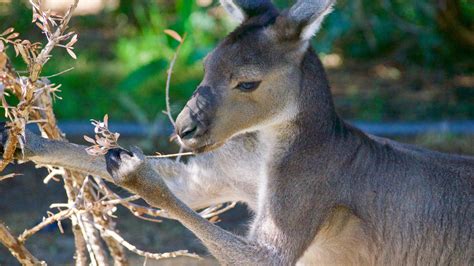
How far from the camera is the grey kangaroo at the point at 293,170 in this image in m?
4.04

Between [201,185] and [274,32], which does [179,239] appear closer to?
[201,185]

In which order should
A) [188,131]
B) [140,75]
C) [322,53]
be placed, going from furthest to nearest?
1. [322,53]
2. [140,75]
3. [188,131]

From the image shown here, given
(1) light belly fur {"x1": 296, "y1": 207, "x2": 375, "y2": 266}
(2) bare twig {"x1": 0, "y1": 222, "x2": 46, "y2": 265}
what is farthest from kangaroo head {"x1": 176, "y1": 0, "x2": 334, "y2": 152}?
(2) bare twig {"x1": 0, "y1": 222, "x2": 46, "y2": 265}

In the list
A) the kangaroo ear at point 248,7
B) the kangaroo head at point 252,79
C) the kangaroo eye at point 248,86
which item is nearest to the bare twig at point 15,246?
the kangaroo head at point 252,79

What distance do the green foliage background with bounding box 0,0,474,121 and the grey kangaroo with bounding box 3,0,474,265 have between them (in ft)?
11.2

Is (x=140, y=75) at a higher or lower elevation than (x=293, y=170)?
lower

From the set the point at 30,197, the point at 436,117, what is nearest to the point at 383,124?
the point at 436,117

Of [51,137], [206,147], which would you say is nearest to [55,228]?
[51,137]

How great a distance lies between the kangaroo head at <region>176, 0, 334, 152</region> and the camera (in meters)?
3.98

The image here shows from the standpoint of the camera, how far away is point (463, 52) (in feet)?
32.2

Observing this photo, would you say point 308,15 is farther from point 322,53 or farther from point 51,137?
point 322,53

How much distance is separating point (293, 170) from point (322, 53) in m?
4.72

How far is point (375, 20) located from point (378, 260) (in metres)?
4.95

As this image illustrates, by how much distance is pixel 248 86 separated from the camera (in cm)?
409
